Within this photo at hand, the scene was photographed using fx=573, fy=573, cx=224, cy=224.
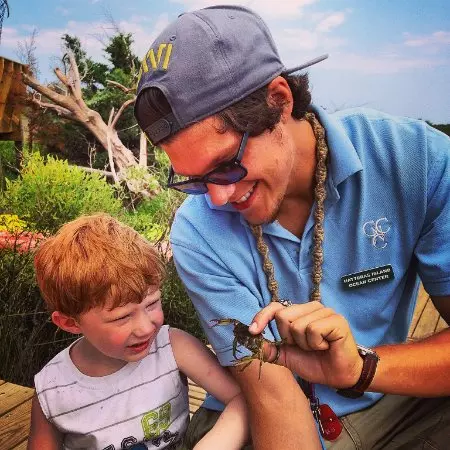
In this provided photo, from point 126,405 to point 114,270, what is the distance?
1.66ft

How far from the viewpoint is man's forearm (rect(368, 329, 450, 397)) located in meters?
1.76

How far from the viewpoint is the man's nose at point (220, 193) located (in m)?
1.86

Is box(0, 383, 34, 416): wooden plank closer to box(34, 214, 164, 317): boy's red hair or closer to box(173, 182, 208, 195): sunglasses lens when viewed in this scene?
box(34, 214, 164, 317): boy's red hair

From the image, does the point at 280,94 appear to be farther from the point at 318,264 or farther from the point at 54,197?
the point at 54,197

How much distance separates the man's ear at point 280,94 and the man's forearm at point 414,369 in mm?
872

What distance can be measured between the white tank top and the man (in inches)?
6.0

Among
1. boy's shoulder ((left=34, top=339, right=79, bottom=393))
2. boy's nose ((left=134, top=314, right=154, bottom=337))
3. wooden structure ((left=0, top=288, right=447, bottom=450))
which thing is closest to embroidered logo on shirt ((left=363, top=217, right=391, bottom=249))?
wooden structure ((left=0, top=288, right=447, bottom=450))

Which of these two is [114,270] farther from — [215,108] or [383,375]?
[383,375]

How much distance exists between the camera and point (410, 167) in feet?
6.37

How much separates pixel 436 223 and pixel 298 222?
48 centimetres

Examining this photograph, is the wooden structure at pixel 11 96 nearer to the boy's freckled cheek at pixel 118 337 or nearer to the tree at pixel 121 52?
the tree at pixel 121 52

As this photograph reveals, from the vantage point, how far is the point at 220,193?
1.86 m

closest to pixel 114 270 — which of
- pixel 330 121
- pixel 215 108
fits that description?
pixel 215 108

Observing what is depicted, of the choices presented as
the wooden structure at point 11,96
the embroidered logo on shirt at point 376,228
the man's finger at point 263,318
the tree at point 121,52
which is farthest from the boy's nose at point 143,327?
the tree at point 121,52
